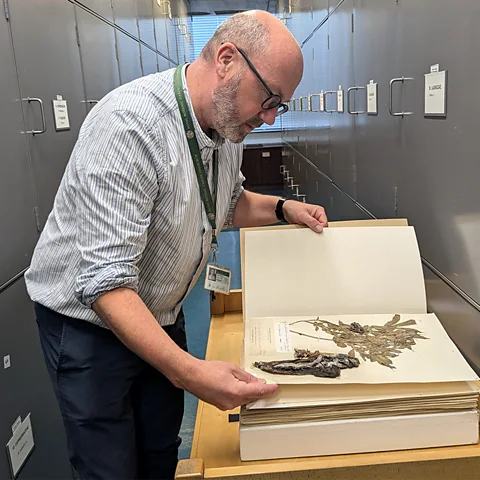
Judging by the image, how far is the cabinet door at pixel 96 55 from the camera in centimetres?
279

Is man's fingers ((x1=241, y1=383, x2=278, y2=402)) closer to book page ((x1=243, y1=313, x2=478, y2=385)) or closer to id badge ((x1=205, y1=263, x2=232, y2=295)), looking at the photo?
book page ((x1=243, y1=313, x2=478, y2=385))

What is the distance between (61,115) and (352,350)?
1.90m

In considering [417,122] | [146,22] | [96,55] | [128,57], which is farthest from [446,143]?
[146,22]

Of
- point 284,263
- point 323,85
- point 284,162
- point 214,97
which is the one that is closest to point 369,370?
A: point 284,263

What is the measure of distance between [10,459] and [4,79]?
4.00 ft

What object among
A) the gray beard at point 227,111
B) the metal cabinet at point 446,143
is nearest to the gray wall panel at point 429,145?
the metal cabinet at point 446,143

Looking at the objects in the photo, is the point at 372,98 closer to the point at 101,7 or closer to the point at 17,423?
the point at 17,423

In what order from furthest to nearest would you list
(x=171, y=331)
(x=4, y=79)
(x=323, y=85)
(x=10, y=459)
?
1. (x=323, y=85)
2. (x=4, y=79)
3. (x=10, y=459)
4. (x=171, y=331)

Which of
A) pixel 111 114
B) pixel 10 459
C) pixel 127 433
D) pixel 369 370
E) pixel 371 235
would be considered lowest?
pixel 10 459

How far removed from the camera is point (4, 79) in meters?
1.72

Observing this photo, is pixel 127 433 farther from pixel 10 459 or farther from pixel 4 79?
pixel 4 79

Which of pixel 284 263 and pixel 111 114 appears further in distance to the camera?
pixel 284 263

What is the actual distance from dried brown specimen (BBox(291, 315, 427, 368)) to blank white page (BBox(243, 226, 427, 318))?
0.07 meters

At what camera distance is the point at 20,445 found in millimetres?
1648
